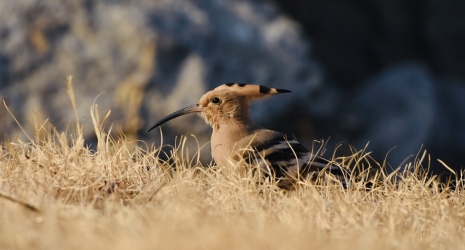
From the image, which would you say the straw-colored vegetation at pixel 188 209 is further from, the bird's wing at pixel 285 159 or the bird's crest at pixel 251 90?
the bird's crest at pixel 251 90

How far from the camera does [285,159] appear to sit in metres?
3.19

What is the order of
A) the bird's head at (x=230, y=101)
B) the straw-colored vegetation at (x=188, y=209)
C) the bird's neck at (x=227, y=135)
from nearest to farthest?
the straw-colored vegetation at (x=188, y=209), the bird's neck at (x=227, y=135), the bird's head at (x=230, y=101)

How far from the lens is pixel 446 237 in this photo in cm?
233

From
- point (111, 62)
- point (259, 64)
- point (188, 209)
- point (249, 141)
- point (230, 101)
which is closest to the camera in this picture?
point (188, 209)

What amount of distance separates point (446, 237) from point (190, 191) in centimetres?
83

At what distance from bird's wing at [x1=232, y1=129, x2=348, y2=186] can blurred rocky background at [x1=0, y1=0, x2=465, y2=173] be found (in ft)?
6.25

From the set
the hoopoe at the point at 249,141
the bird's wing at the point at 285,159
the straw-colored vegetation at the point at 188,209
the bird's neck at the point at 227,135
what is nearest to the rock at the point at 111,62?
the hoopoe at the point at 249,141

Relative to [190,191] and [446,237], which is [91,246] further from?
[446,237]

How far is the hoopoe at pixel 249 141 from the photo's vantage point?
311cm

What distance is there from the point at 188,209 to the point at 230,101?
1454 mm

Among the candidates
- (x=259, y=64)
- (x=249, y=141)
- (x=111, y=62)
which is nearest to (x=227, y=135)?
(x=249, y=141)

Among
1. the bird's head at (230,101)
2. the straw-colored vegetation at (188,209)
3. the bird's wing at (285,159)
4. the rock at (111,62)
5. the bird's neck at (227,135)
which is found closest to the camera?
the straw-colored vegetation at (188,209)

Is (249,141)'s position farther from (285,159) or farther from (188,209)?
(188,209)

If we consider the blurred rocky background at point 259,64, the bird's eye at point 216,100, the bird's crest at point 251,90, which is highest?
the bird's crest at point 251,90
